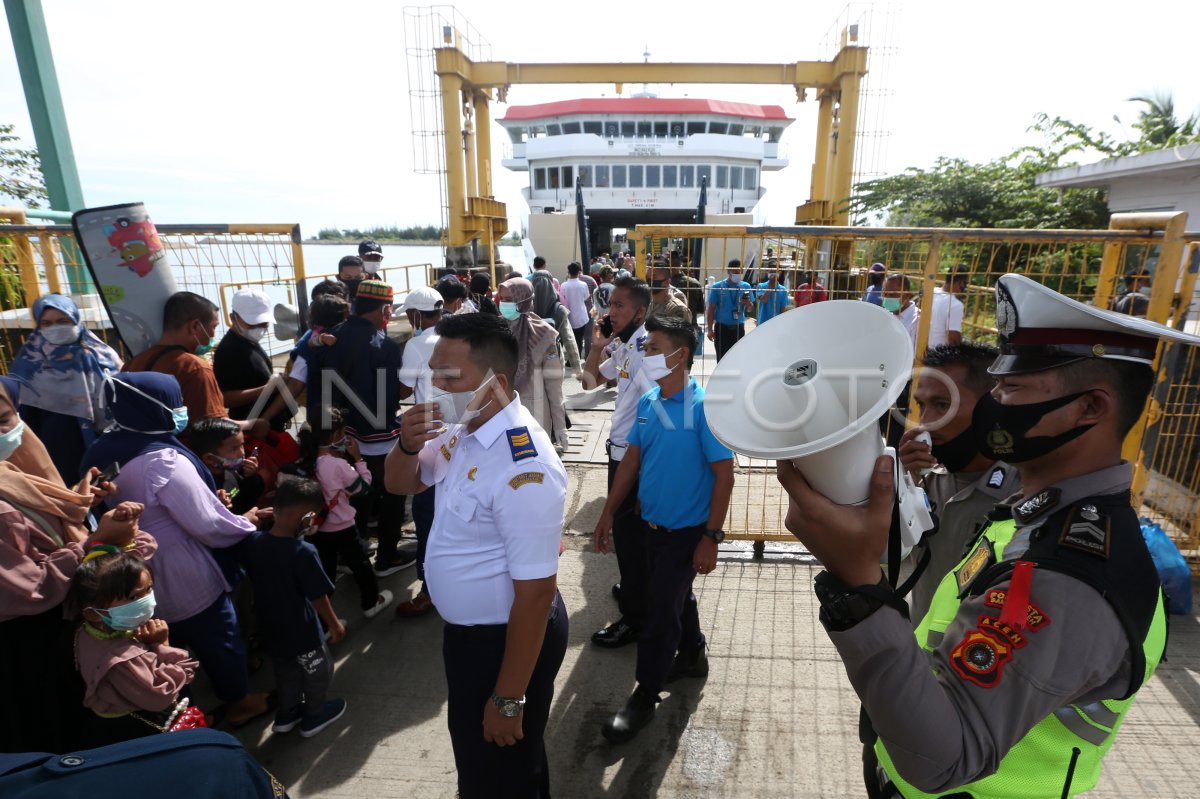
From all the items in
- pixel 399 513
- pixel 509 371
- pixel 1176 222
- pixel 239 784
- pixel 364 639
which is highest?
pixel 1176 222

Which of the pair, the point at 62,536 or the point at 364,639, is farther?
the point at 364,639

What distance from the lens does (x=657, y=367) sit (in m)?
2.91

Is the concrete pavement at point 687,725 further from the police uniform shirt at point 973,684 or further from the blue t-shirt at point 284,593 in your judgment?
the police uniform shirt at point 973,684

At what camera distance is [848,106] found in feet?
44.4

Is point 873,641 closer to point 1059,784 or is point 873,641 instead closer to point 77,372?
point 1059,784

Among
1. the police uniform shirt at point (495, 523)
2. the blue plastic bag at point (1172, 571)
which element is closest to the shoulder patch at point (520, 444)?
the police uniform shirt at point (495, 523)

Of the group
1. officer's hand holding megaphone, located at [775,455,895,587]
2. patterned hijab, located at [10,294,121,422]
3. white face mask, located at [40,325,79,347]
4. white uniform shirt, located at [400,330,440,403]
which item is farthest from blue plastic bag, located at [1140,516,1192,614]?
white face mask, located at [40,325,79,347]

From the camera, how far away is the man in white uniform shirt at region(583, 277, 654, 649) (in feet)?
10.6

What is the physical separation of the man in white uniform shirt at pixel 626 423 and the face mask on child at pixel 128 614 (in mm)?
2022

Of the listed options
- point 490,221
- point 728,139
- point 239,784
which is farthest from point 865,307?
point 728,139

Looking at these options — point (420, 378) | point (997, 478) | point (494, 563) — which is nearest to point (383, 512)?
point (420, 378)

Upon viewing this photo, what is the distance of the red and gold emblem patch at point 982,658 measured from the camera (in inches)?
36.4

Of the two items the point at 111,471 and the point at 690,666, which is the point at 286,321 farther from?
the point at 690,666

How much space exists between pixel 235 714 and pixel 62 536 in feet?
3.75
